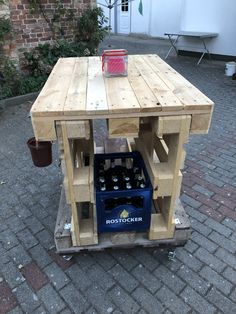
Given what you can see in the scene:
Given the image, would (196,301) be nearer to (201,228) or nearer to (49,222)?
(201,228)

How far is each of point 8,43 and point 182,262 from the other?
14.8 ft

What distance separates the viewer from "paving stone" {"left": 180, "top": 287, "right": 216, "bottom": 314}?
1.71 m

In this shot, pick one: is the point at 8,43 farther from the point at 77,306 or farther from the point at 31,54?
the point at 77,306

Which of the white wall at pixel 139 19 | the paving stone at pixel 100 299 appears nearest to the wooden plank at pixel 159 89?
the paving stone at pixel 100 299

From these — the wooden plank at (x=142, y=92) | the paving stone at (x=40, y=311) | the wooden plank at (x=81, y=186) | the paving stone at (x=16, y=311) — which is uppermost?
the wooden plank at (x=142, y=92)

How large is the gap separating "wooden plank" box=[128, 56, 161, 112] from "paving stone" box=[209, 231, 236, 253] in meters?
1.31

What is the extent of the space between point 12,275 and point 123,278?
777 mm

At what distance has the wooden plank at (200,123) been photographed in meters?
1.49

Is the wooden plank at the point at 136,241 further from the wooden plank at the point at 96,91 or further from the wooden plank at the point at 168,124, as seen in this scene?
the wooden plank at the point at 96,91

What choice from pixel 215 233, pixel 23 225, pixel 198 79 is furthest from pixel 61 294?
pixel 198 79

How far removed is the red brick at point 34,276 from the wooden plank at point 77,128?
1075 millimetres

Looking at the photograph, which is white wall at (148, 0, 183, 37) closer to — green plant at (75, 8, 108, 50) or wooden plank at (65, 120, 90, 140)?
green plant at (75, 8, 108, 50)

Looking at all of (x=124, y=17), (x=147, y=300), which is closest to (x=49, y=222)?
(x=147, y=300)

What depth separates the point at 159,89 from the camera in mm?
1680
